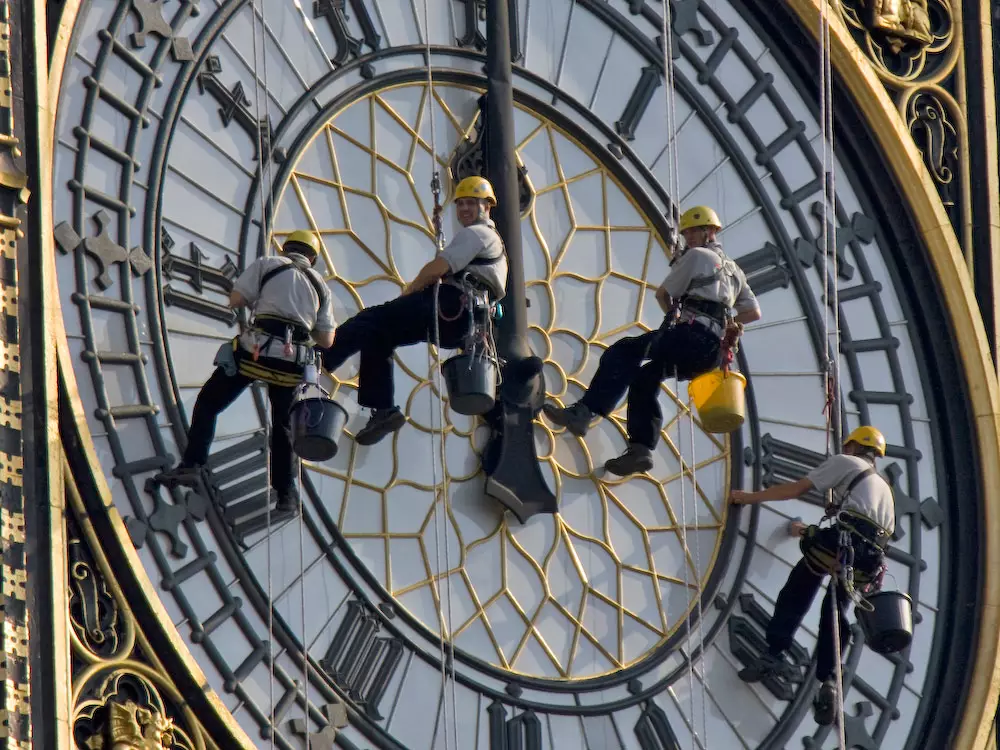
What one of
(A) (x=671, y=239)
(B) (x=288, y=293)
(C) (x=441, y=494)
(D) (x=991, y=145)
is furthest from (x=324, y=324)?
(D) (x=991, y=145)

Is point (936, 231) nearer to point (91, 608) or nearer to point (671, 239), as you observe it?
point (671, 239)

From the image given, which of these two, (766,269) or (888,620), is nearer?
(888,620)

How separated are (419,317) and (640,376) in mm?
1159

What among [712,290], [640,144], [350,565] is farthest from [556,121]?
[350,565]

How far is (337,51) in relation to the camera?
1365cm

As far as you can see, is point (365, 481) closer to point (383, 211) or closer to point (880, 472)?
point (383, 211)

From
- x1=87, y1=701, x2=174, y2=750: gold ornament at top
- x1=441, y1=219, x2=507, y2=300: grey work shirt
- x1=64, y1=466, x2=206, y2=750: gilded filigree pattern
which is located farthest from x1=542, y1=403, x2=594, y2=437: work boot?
x1=87, y1=701, x2=174, y2=750: gold ornament at top

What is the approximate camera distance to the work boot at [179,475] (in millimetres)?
12461

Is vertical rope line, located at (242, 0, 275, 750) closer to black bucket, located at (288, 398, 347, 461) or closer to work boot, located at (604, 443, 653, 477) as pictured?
black bucket, located at (288, 398, 347, 461)

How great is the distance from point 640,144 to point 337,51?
1592mm

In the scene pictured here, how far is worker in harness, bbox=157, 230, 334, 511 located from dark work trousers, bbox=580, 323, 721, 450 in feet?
4.92

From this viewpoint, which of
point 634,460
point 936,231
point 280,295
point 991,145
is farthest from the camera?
point 991,145

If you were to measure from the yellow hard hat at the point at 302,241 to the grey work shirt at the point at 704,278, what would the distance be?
156 cm

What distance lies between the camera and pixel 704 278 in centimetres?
1333
